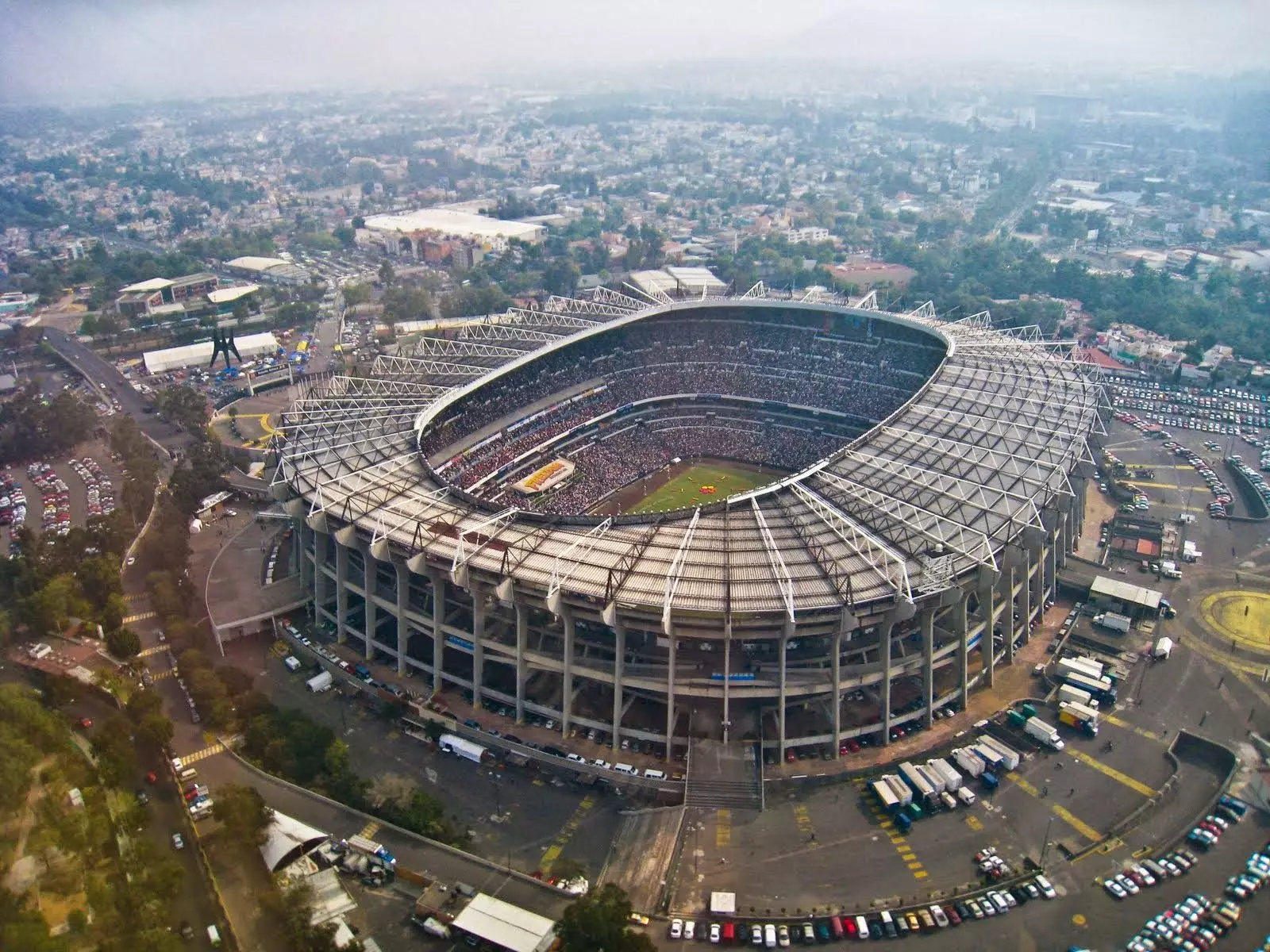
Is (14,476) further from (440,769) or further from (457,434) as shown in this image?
(440,769)

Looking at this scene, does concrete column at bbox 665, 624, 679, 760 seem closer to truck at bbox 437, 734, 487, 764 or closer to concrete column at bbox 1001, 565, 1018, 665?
truck at bbox 437, 734, 487, 764

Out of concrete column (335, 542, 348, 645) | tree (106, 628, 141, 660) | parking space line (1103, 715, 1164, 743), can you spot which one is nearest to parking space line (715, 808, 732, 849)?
parking space line (1103, 715, 1164, 743)

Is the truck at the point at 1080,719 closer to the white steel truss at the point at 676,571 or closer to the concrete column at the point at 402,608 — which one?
the white steel truss at the point at 676,571

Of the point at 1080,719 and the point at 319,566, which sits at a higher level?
the point at 319,566

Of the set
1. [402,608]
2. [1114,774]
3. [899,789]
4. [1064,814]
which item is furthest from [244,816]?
[1114,774]

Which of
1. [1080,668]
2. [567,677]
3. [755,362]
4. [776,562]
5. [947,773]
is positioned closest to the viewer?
[947,773]

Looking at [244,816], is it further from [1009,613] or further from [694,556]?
[1009,613]

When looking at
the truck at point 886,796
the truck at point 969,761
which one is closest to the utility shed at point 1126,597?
the truck at point 969,761
